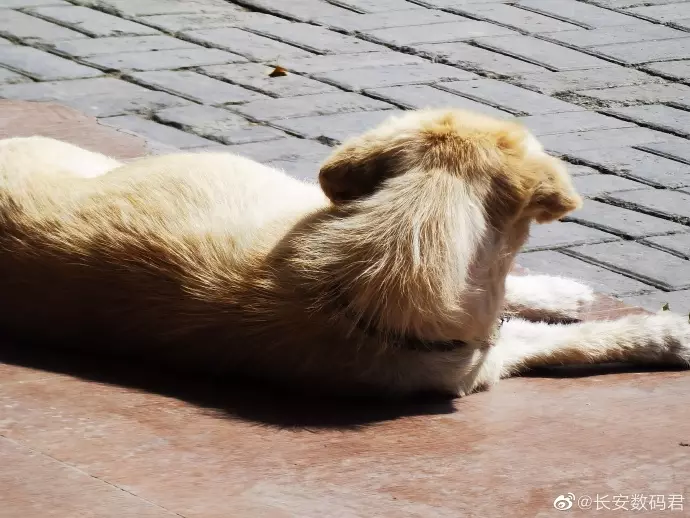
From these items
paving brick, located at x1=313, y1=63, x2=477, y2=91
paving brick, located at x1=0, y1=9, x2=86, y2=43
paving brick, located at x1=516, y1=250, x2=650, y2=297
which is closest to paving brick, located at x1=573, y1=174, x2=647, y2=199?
paving brick, located at x1=516, y1=250, x2=650, y2=297

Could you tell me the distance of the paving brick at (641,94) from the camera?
709cm

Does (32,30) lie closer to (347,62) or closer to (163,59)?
(163,59)

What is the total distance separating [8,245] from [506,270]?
1517 millimetres

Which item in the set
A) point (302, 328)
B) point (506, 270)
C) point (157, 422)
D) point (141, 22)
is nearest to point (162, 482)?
point (157, 422)

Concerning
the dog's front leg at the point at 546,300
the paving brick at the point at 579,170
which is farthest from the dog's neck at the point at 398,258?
the paving brick at the point at 579,170

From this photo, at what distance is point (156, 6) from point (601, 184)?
12.7ft

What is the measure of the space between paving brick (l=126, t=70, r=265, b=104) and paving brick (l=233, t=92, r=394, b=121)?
0.14m

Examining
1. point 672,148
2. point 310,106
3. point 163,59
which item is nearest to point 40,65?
point 163,59

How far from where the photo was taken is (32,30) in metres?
7.73

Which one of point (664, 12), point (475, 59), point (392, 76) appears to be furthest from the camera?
point (664, 12)

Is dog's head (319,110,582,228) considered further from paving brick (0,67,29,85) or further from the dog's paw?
paving brick (0,67,29,85)

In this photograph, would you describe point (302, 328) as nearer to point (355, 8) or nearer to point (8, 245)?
point (8, 245)

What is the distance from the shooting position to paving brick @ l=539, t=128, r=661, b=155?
633 centimetres

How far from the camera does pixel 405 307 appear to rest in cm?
341
